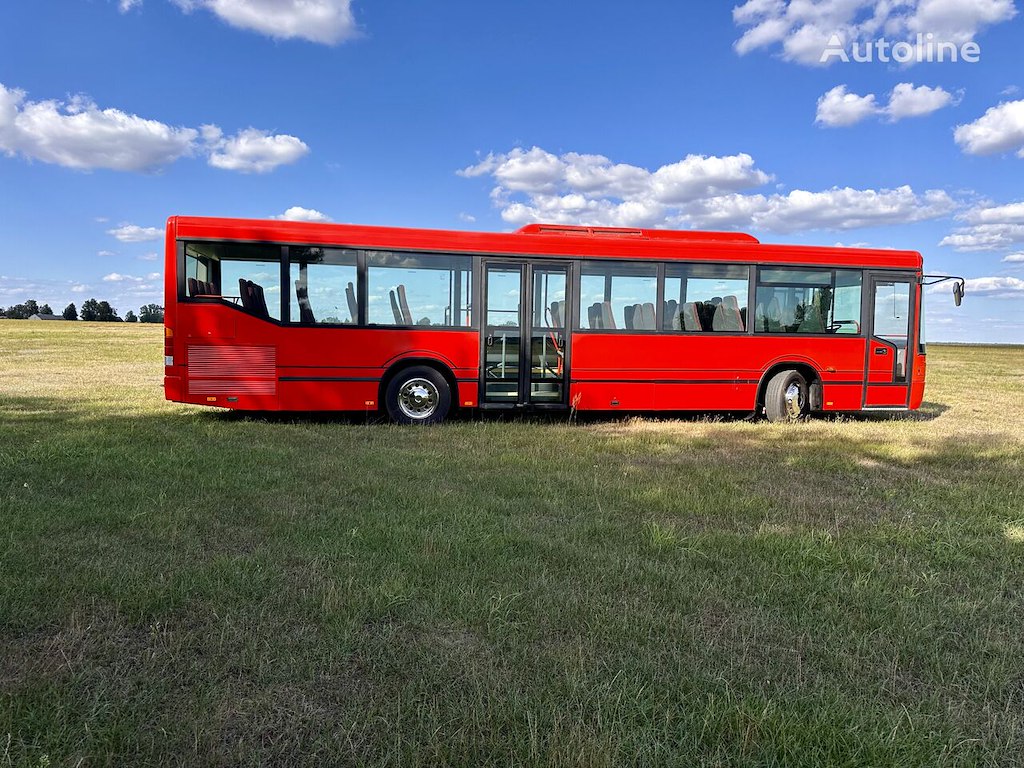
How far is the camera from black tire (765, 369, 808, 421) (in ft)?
34.9

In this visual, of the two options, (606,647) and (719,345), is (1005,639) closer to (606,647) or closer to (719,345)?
(606,647)

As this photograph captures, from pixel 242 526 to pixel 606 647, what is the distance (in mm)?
2784

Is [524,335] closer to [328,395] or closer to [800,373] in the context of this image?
[328,395]

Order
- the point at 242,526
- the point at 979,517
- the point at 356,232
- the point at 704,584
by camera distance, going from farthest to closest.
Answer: the point at 356,232, the point at 979,517, the point at 242,526, the point at 704,584

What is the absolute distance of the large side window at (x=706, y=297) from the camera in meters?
10.4

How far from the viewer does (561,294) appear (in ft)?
33.5

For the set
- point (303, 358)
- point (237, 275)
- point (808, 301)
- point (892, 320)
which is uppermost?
point (237, 275)

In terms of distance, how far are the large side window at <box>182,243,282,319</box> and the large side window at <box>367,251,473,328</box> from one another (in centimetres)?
131

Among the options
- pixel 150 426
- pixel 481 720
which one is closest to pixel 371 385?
pixel 150 426

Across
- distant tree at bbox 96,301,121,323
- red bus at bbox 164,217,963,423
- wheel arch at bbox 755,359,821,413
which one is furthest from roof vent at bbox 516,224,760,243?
distant tree at bbox 96,301,121,323

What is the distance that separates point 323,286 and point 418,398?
6.83 ft

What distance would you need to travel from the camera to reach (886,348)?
10.9m

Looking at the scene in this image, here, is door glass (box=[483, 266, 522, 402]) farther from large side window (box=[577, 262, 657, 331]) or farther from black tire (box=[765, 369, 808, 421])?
black tire (box=[765, 369, 808, 421])

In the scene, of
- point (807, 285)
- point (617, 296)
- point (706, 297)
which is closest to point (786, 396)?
point (807, 285)
